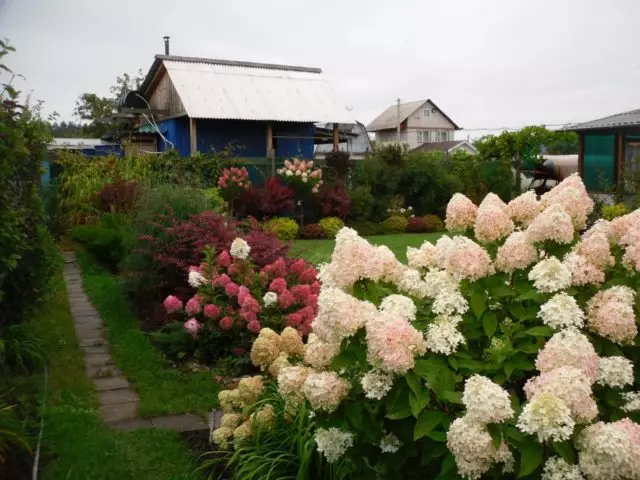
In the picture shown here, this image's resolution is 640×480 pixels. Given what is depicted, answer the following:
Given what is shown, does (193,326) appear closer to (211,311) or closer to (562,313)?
(211,311)

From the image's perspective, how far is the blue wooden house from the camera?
21344 millimetres

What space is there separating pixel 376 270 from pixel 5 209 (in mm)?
2340

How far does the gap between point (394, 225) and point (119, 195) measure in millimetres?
6923

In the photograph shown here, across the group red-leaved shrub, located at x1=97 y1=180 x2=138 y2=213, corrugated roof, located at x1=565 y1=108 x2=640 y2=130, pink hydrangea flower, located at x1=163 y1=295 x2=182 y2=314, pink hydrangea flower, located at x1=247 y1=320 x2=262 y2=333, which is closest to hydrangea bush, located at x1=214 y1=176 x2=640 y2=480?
pink hydrangea flower, located at x1=247 y1=320 x2=262 y2=333

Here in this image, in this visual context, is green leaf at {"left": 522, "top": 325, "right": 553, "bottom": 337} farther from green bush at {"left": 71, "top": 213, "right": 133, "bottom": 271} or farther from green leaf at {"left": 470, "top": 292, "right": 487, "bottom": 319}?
green bush at {"left": 71, "top": 213, "right": 133, "bottom": 271}

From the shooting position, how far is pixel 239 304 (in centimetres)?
559

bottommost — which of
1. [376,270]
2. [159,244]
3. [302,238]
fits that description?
[302,238]

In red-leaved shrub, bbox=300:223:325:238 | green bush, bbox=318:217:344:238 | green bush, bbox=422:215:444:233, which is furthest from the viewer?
green bush, bbox=422:215:444:233

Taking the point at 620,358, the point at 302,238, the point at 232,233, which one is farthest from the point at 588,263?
the point at 302,238

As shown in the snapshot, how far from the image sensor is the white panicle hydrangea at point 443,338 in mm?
2275

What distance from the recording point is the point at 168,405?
471 cm

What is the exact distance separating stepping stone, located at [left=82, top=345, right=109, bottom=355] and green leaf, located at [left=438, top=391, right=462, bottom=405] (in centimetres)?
465

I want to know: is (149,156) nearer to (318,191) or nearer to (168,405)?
(318,191)

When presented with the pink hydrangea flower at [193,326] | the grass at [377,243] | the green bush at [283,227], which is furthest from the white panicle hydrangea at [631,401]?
the green bush at [283,227]
